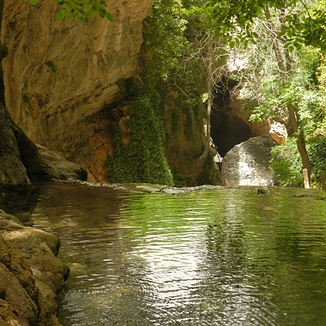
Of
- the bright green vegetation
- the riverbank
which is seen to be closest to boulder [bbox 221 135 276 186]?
the bright green vegetation

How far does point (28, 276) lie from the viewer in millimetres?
2707

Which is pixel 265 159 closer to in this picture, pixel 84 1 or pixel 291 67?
pixel 291 67

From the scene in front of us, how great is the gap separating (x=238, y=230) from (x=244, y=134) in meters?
30.0

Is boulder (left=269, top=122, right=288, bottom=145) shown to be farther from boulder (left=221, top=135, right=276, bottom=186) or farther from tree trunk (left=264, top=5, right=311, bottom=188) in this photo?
tree trunk (left=264, top=5, right=311, bottom=188)

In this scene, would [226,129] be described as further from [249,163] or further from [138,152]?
[138,152]

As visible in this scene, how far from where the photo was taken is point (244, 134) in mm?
35125

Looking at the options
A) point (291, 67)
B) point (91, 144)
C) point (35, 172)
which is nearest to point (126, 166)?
point (91, 144)

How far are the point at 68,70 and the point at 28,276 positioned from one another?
14025 millimetres

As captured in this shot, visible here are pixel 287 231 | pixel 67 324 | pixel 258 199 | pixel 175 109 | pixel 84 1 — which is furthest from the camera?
pixel 175 109

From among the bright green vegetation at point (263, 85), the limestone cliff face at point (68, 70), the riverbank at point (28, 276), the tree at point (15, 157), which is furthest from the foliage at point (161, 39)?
the riverbank at point (28, 276)

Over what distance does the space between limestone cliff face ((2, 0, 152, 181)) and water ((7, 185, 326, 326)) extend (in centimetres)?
601

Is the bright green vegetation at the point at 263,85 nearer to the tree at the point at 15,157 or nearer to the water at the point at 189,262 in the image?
the tree at the point at 15,157

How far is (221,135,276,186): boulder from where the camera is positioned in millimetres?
31141

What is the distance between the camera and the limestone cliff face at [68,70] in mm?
12555
